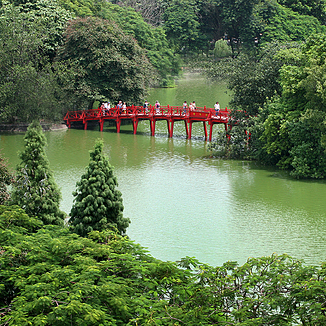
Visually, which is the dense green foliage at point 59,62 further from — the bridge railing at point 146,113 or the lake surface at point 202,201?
the lake surface at point 202,201

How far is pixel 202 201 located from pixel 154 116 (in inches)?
624

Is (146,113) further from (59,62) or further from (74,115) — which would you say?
(59,62)

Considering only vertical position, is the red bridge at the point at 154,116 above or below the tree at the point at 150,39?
below

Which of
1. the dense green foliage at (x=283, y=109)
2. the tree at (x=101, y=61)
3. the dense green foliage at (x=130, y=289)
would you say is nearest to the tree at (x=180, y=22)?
the tree at (x=101, y=61)

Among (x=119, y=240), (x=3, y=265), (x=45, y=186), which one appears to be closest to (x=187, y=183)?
(x=45, y=186)

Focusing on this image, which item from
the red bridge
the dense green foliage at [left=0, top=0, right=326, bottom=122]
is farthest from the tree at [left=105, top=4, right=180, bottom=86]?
the red bridge

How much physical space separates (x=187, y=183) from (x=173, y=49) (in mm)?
50763

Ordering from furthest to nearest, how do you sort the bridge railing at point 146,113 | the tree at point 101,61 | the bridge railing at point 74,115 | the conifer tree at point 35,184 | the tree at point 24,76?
the bridge railing at point 74,115, the tree at point 101,61, the tree at point 24,76, the bridge railing at point 146,113, the conifer tree at point 35,184

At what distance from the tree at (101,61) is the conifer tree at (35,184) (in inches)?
991

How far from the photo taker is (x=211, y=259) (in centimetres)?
1638

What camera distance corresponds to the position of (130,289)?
32.7 feet

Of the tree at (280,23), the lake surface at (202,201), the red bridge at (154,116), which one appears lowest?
the lake surface at (202,201)

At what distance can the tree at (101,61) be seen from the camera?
40625mm

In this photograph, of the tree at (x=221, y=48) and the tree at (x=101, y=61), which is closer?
the tree at (x=101, y=61)
